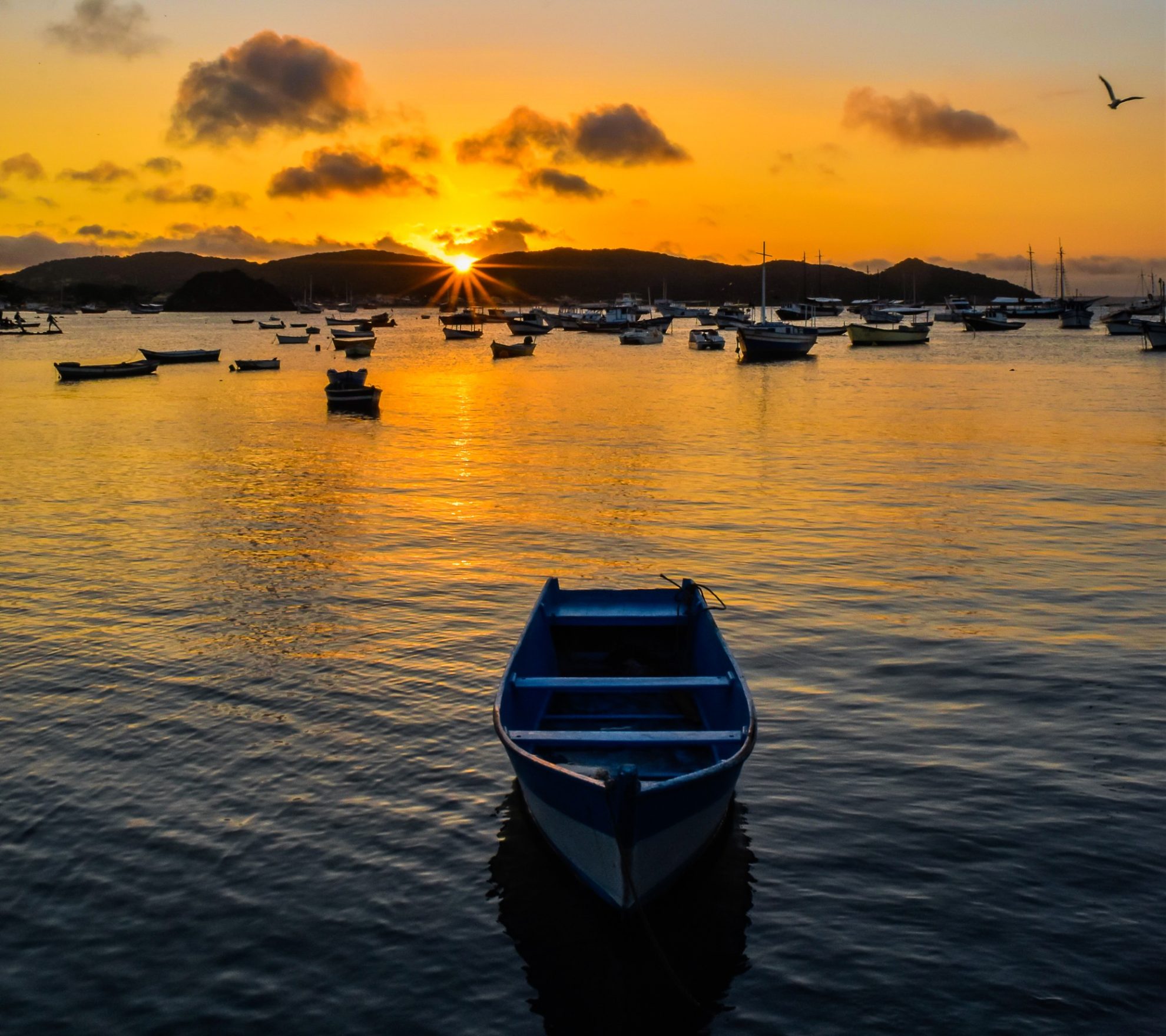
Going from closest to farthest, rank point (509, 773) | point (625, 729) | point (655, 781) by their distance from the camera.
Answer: point (655, 781) → point (625, 729) → point (509, 773)

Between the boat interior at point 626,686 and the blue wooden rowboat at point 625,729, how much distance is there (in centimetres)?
2

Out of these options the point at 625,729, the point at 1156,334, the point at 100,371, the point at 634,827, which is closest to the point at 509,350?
the point at 100,371

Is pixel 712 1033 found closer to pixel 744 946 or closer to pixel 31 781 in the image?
pixel 744 946

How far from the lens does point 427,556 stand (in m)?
24.3

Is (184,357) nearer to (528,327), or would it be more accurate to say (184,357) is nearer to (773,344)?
(773,344)

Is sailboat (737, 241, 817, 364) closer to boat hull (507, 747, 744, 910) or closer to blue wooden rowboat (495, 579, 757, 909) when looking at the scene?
blue wooden rowboat (495, 579, 757, 909)

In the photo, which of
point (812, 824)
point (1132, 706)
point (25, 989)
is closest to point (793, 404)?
point (1132, 706)

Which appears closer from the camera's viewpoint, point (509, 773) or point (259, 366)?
point (509, 773)

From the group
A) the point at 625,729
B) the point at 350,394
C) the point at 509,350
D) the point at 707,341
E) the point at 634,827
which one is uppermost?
the point at 707,341

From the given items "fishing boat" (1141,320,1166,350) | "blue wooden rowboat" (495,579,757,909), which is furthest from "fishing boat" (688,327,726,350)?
"blue wooden rowboat" (495,579,757,909)

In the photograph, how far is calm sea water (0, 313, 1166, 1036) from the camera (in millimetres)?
9008

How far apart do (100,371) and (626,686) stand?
262 feet

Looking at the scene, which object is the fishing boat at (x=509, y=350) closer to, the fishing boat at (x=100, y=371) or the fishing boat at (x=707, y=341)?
the fishing boat at (x=707, y=341)

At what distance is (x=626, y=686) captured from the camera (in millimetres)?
12453
